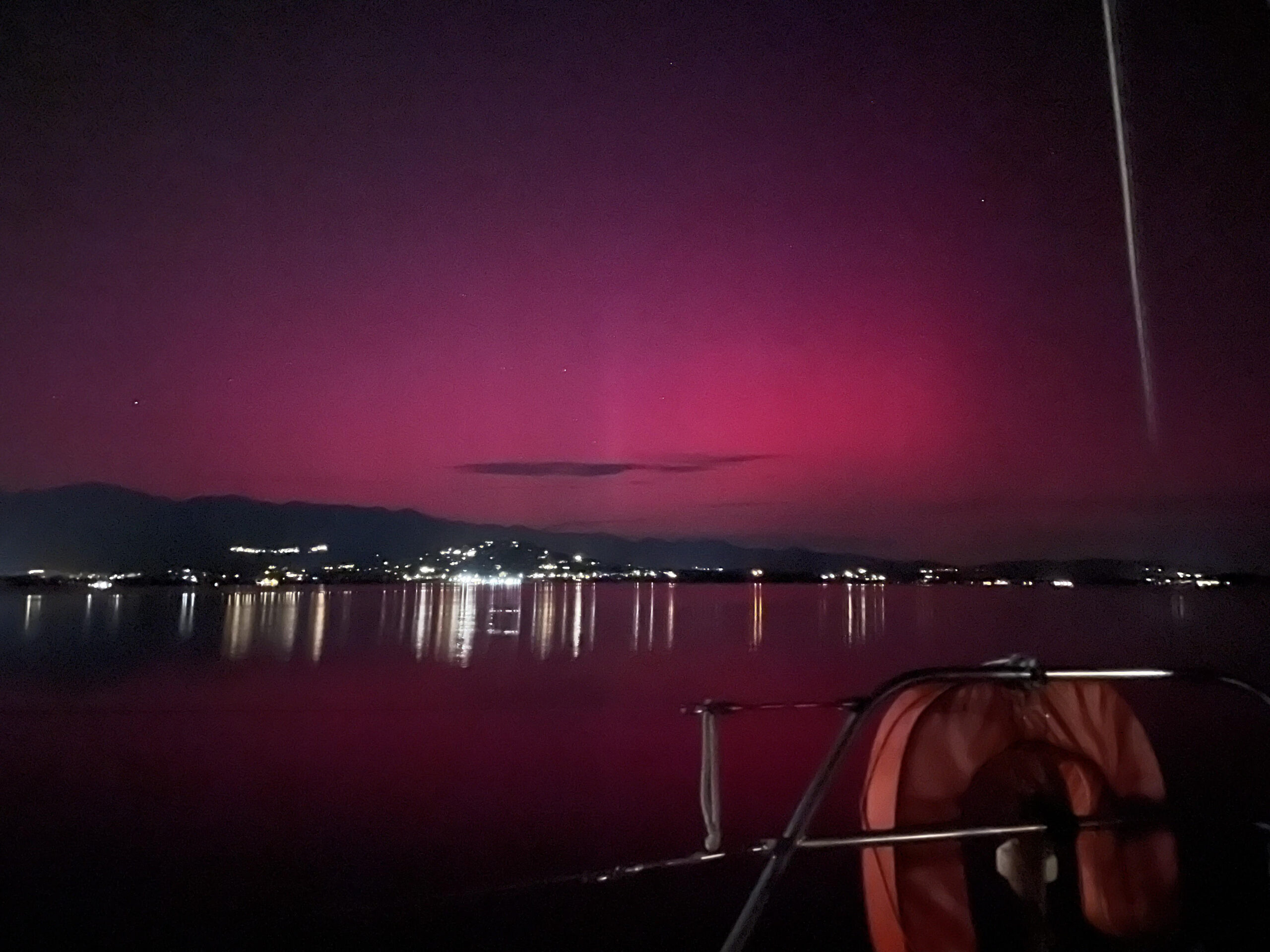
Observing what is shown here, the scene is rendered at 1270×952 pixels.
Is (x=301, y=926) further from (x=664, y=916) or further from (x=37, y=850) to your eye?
(x=37, y=850)

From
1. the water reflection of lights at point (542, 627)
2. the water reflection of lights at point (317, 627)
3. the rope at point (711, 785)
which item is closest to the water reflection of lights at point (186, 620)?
the water reflection of lights at point (317, 627)

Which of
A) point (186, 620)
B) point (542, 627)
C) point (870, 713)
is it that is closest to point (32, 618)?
point (186, 620)

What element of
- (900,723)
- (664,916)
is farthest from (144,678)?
(900,723)

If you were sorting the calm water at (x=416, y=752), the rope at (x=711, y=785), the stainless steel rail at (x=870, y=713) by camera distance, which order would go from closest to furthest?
1. the stainless steel rail at (x=870, y=713)
2. the rope at (x=711, y=785)
3. the calm water at (x=416, y=752)

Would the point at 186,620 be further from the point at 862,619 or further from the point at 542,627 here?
the point at 862,619

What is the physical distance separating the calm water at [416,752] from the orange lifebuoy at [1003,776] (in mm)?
7340

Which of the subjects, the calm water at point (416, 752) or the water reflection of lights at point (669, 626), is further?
the water reflection of lights at point (669, 626)

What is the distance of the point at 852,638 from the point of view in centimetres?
4831

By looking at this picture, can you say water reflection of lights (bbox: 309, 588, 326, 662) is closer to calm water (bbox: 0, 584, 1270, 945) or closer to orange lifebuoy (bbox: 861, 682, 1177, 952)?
calm water (bbox: 0, 584, 1270, 945)

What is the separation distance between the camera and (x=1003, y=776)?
4.76 m

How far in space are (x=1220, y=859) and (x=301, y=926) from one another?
31.0 feet

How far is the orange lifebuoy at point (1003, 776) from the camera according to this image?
14.6 feet

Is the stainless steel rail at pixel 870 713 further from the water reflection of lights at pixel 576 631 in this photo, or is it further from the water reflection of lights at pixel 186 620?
the water reflection of lights at pixel 186 620

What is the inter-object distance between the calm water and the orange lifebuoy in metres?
7.34
